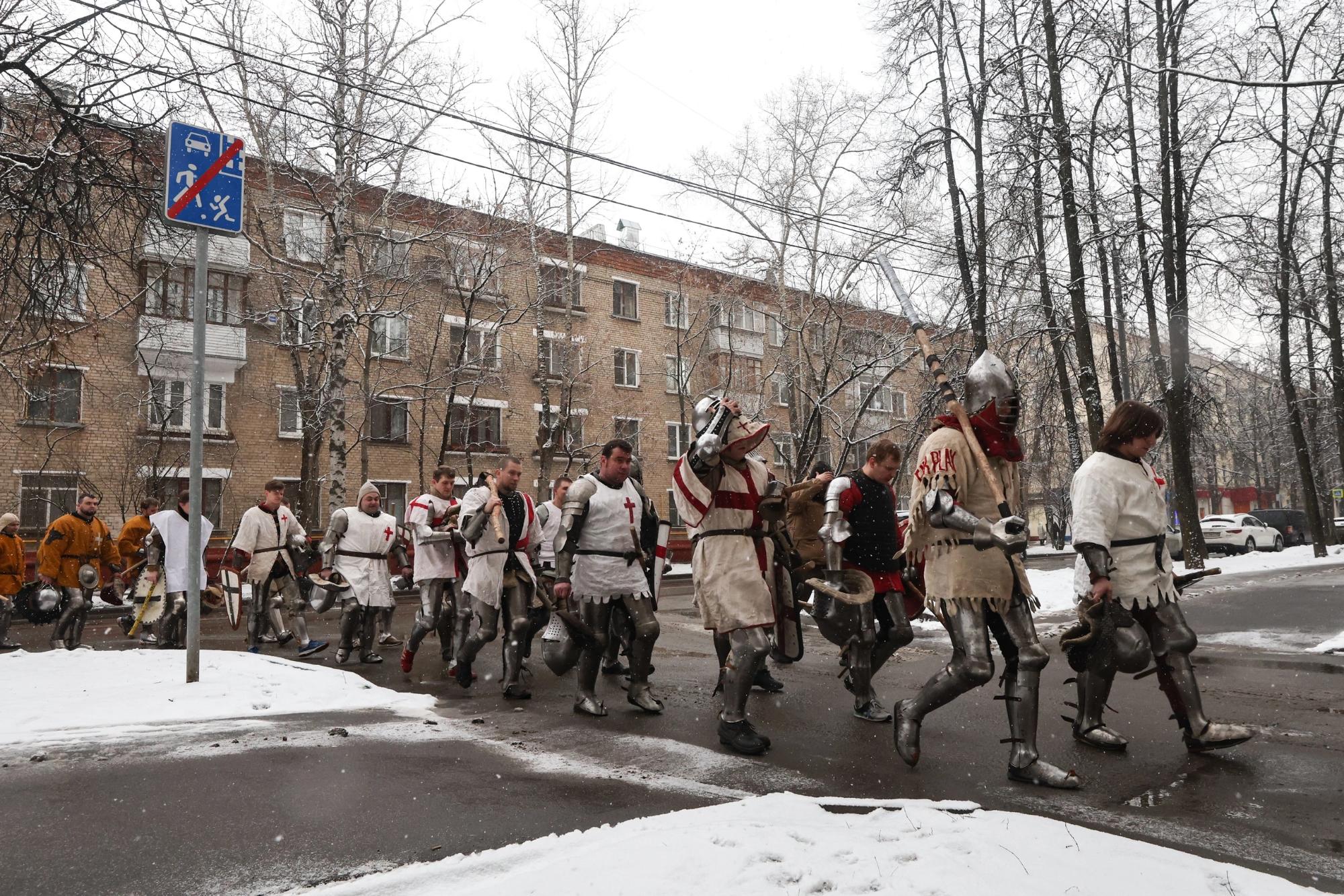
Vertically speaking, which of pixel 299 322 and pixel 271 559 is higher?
pixel 299 322

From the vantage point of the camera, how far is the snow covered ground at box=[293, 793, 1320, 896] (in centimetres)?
298

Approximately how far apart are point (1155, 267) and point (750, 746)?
56.3 ft

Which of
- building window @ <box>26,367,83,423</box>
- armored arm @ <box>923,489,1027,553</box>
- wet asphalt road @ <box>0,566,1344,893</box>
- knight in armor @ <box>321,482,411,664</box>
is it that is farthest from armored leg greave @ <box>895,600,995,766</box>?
building window @ <box>26,367,83,423</box>

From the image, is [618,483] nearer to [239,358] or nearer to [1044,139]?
[1044,139]

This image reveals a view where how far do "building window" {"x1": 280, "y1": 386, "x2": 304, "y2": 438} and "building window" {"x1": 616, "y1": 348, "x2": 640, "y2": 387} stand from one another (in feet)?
39.6

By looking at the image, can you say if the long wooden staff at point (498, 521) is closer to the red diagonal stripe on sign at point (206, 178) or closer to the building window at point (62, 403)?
the red diagonal stripe on sign at point (206, 178)

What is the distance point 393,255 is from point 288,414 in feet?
24.9

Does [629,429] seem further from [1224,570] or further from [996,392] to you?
[996,392]

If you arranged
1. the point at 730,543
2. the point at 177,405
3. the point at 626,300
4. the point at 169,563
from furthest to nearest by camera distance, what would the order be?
1. the point at 626,300
2. the point at 177,405
3. the point at 169,563
4. the point at 730,543

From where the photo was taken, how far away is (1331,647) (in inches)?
355

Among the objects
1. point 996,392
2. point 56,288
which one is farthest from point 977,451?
point 56,288

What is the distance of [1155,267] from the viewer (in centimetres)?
1870

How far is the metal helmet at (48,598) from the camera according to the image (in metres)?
10.5

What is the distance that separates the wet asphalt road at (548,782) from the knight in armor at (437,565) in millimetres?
1698
